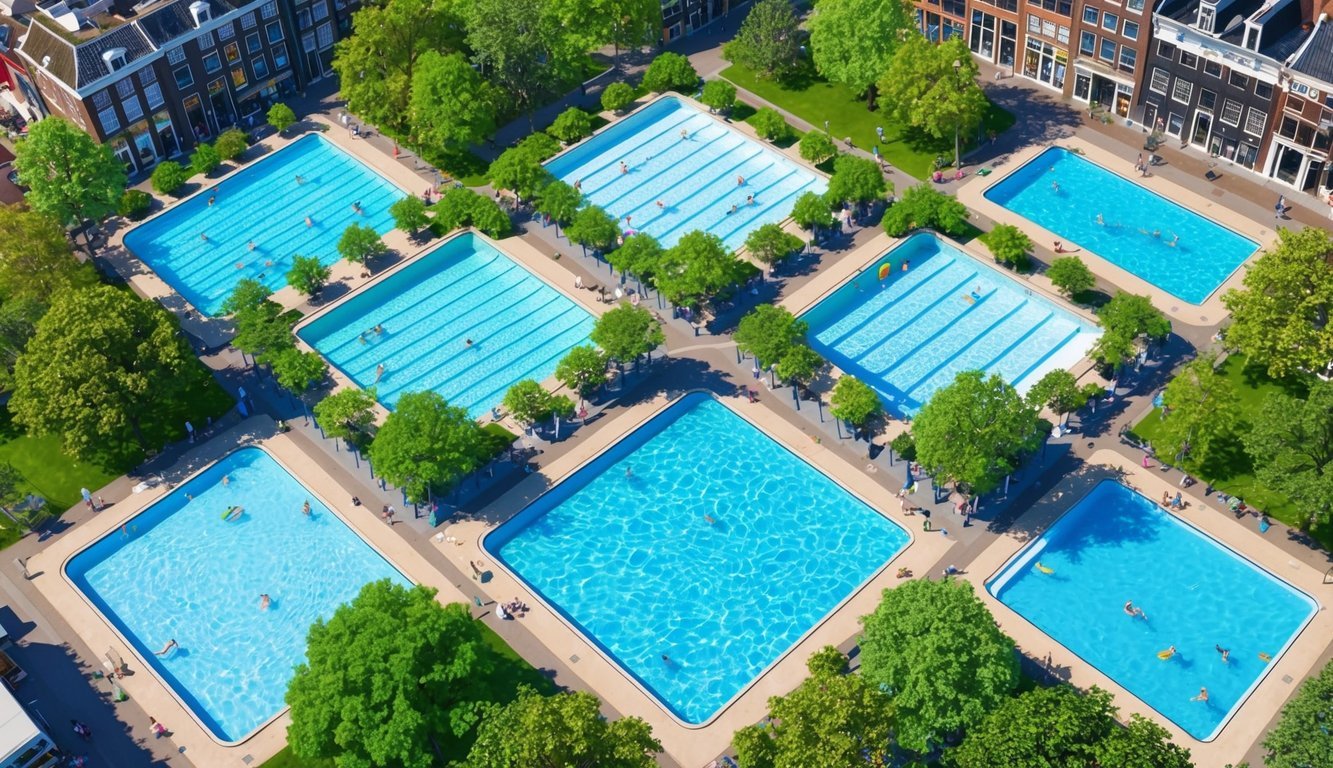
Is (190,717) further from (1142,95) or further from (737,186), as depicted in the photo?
(1142,95)

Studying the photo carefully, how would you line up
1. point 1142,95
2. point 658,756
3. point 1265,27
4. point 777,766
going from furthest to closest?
1. point 1142,95
2. point 1265,27
3. point 658,756
4. point 777,766

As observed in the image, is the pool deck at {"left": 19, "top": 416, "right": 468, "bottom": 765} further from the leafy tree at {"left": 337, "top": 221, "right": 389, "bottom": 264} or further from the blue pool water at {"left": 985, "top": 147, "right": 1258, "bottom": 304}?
the blue pool water at {"left": 985, "top": 147, "right": 1258, "bottom": 304}

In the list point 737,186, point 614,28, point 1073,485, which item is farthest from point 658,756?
point 614,28

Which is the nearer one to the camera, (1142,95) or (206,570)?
(206,570)

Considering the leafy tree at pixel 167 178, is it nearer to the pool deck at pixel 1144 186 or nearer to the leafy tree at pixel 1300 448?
the pool deck at pixel 1144 186

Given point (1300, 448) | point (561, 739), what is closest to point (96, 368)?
point (561, 739)

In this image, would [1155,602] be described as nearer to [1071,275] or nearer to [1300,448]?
[1300,448]
